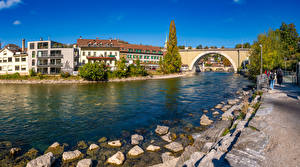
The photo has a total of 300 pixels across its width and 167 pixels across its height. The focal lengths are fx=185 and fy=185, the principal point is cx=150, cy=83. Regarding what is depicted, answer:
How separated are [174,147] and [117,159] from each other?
3.13 meters

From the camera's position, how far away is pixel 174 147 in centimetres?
997

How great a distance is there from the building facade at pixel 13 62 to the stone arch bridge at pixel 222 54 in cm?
7479

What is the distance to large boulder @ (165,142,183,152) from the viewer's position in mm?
9812

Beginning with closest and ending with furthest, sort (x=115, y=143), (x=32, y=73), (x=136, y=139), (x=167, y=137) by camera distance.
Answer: (x=115, y=143), (x=136, y=139), (x=167, y=137), (x=32, y=73)

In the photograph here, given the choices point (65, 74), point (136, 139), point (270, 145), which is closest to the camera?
point (270, 145)

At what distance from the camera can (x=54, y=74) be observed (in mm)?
63812

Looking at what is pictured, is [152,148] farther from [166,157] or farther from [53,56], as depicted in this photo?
[53,56]

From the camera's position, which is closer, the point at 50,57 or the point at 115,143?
the point at 115,143

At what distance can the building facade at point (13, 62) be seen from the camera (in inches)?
2653

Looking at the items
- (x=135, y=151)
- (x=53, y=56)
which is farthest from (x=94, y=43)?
(x=135, y=151)

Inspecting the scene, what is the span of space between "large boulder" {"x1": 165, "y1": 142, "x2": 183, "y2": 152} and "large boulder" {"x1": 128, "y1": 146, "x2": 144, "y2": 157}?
1.47m

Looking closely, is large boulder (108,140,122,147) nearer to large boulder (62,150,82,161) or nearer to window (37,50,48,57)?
large boulder (62,150,82,161)

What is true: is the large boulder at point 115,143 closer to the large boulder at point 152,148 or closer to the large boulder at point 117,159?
the large boulder at point 117,159

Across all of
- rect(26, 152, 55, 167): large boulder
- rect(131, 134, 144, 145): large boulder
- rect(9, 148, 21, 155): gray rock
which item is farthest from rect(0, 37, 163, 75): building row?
rect(26, 152, 55, 167): large boulder
